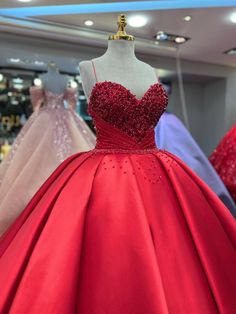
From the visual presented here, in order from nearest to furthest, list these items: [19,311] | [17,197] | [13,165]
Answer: [19,311]
[17,197]
[13,165]

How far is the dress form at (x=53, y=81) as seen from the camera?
1.84 metres

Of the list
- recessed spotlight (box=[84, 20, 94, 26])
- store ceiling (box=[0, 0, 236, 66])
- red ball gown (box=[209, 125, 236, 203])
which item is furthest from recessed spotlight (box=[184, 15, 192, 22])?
red ball gown (box=[209, 125, 236, 203])

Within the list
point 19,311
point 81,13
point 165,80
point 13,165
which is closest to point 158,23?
point 81,13

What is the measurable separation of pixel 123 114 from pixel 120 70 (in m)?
0.17

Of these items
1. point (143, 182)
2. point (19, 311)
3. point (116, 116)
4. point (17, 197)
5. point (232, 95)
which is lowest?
point (19, 311)

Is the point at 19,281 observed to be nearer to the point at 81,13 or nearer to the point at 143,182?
the point at 143,182

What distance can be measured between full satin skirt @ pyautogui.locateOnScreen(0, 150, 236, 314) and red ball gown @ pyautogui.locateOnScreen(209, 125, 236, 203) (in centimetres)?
96

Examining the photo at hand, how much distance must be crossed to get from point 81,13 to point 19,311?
5.37 ft

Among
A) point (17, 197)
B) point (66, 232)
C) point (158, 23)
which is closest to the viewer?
point (66, 232)

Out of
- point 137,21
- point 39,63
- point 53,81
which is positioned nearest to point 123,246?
point 53,81

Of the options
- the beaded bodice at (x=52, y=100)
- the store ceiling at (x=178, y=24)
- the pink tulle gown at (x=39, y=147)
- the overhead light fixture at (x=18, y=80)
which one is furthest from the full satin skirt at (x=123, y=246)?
the overhead light fixture at (x=18, y=80)

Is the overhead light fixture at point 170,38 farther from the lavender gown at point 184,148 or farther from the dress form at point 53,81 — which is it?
the dress form at point 53,81

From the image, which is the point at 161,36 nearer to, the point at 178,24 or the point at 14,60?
the point at 178,24

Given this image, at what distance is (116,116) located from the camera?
3.26 feet
